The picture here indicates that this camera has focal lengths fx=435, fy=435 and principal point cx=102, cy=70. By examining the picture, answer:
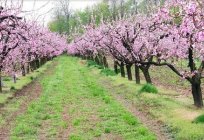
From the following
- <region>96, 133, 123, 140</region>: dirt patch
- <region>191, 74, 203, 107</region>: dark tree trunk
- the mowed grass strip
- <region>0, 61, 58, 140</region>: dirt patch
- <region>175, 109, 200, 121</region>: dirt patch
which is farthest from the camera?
<region>191, 74, 203, 107</region>: dark tree trunk

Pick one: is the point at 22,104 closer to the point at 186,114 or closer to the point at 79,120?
the point at 79,120

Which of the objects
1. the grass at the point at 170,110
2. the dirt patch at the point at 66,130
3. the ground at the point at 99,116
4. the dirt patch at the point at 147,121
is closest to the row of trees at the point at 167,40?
the grass at the point at 170,110

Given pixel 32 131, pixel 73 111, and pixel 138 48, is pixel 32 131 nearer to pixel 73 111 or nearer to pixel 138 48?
pixel 73 111

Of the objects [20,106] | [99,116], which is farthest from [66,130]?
[20,106]

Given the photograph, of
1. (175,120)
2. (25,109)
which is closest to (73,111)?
(25,109)

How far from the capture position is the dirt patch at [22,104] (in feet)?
53.7

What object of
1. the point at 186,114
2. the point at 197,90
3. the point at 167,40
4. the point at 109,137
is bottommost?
the point at 109,137

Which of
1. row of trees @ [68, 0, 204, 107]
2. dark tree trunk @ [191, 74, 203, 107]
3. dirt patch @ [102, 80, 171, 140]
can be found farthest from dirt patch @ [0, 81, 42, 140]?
dark tree trunk @ [191, 74, 203, 107]

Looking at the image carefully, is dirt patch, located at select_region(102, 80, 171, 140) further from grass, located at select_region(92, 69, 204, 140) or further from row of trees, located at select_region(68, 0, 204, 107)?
row of trees, located at select_region(68, 0, 204, 107)

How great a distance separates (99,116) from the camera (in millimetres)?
18906

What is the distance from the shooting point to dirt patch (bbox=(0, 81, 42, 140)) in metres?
16.4

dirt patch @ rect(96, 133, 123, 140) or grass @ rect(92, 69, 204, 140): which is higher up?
grass @ rect(92, 69, 204, 140)

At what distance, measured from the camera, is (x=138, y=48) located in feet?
92.7

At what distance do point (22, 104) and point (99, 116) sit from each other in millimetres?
5963
